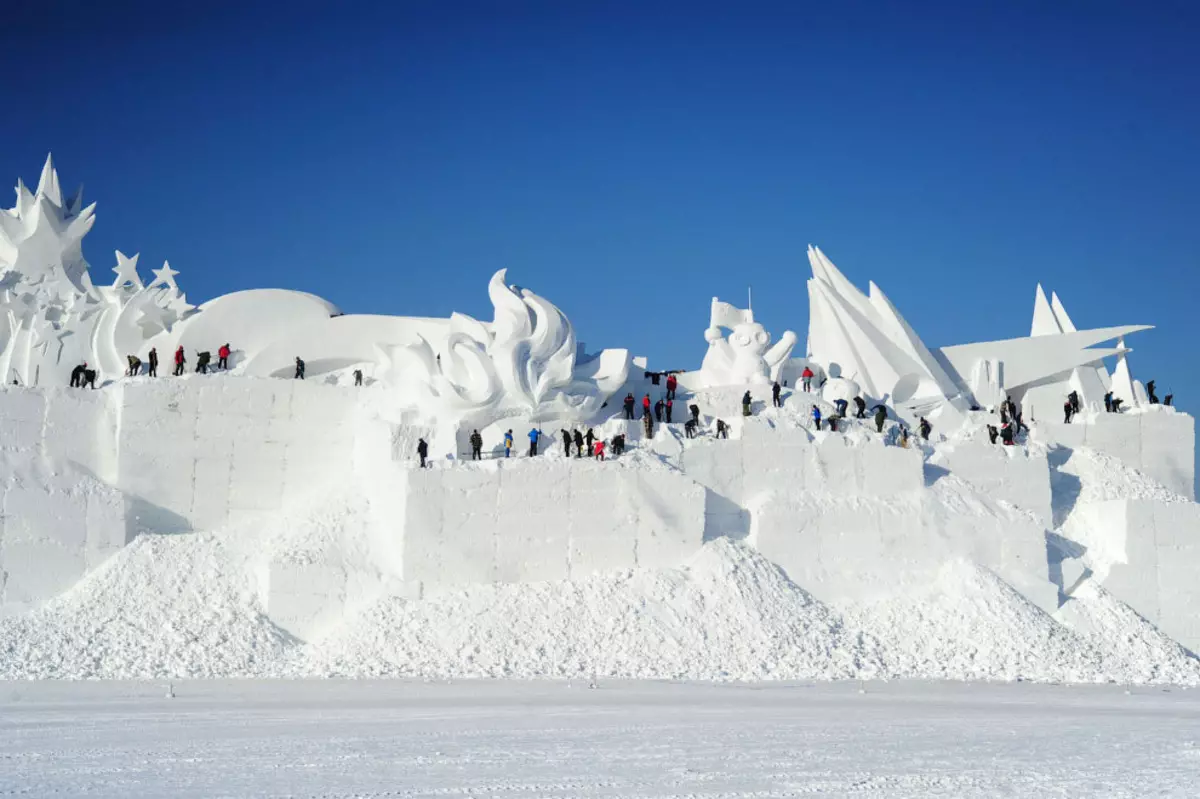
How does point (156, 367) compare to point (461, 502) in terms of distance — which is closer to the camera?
point (461, 502)

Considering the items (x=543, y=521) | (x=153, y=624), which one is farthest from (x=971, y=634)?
(x=153, y=624)

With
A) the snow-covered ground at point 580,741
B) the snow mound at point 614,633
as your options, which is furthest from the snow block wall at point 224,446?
the snow-covered ground at point 580,741

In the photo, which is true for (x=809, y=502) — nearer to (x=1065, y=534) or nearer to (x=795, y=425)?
(x=795, y=425)

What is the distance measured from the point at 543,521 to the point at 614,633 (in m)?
3.19

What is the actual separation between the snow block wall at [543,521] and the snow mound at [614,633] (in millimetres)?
493

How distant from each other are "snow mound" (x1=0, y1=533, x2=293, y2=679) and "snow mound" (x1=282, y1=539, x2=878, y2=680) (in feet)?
4.44

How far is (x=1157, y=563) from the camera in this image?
109 ft

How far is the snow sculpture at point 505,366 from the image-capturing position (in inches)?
1265

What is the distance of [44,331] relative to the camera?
110 feet

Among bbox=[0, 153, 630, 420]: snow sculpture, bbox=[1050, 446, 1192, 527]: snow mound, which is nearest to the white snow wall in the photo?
bbox=[1050, 446, 1192, 527]: snow mound

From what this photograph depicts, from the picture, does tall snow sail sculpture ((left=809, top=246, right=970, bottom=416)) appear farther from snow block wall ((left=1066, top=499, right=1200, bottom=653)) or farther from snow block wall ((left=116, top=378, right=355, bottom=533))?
snow block wall ((left=116, top=378, right=355, bottom=533))

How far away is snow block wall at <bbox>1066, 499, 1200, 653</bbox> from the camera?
32.9m

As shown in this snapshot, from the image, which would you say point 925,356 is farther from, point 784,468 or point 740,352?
point 784,468

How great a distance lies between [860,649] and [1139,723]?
794 cm
